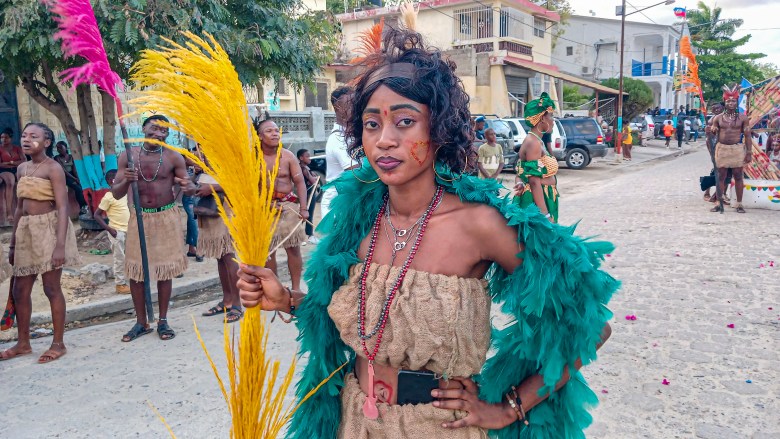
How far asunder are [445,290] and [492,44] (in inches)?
1115

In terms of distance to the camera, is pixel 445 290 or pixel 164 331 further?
pixel 164 331

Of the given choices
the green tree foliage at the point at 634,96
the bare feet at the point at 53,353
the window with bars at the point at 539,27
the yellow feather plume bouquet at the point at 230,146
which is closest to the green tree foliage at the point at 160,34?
the bare feet at the point at 53,353

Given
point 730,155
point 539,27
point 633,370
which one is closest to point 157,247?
point 633,370

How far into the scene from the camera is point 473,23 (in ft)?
95.6

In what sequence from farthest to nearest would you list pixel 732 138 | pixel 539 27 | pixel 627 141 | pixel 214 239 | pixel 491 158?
pixel 539 27, pixel 627 141, pixel 491 158, pixel 732 138, pixel 214 239

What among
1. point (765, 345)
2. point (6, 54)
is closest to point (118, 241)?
point (6, 54)

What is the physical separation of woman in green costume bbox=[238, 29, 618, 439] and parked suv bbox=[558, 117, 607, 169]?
19.9 m

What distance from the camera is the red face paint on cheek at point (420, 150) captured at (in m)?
1.73

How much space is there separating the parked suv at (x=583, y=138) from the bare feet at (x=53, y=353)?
18384 mm

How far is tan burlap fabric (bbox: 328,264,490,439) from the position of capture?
5.50 ft

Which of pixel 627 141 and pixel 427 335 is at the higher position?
pixel 427 335

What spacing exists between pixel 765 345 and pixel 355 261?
4.18 metres

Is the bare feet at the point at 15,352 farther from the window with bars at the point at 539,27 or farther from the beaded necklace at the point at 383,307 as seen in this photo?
the window with bars at the point at 539,27

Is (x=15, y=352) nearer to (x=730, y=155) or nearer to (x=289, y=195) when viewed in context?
(x=289, y=195)
